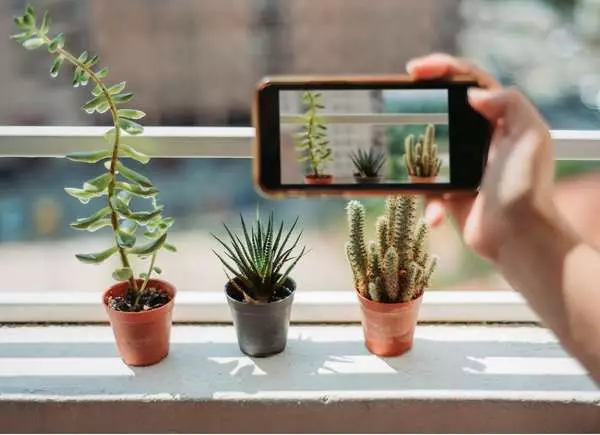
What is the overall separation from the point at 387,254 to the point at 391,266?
2 centimetres

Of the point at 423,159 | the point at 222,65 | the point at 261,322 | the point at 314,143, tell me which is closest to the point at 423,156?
the point at 423,159

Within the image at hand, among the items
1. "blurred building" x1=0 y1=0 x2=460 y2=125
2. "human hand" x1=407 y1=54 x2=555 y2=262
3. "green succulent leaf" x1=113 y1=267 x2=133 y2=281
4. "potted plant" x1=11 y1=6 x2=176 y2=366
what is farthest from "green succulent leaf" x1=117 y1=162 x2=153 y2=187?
"blurred building" x1=0 y1=0 x2=460 y2=125

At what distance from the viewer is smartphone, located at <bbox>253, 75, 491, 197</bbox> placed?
0.56m

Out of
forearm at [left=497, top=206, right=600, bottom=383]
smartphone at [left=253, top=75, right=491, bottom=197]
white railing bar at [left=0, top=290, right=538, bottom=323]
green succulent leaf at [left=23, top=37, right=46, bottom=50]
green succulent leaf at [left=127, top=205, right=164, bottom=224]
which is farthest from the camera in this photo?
white railing bar at [left=0, top=290, right=538, bottom=323]

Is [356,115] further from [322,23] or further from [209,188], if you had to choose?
[209,188]

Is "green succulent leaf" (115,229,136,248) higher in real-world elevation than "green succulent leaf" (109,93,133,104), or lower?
lower

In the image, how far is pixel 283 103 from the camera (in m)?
0.57

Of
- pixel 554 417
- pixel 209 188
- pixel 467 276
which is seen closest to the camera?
pixel 554 417

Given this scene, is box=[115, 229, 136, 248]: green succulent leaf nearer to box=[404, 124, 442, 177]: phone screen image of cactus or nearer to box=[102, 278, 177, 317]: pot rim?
box=[102, 278, 177, 317]: pot rim

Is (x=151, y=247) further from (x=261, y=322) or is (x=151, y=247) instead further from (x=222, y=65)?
(x=222, y=65)

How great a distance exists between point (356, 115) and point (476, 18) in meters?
1.45

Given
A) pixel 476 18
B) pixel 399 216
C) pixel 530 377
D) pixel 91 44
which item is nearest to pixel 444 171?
pixel 399 216

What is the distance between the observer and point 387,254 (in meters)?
0.82

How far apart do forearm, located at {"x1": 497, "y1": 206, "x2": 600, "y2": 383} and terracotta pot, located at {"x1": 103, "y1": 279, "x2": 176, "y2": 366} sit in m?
0.50
